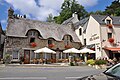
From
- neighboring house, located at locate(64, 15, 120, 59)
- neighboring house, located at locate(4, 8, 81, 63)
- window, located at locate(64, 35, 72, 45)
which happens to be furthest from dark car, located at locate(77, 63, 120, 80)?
window, located at locate(64, 35, 72, 45)

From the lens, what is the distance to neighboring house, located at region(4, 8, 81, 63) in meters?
35.0

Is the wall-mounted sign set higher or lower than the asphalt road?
higher

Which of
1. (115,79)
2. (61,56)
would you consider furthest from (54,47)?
(115,79)

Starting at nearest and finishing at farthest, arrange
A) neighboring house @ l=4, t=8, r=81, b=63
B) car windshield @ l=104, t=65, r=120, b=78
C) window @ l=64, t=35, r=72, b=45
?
1. car windshield @ l=104, t=65, r=120, b=78
2. neighboring house @ l=4, t=8, r=81, b=63
3. window @ l=64, t=35, r=72, b=45

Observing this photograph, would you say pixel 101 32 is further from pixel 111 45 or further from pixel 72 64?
pixel 72 64

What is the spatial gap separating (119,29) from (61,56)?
11.6m

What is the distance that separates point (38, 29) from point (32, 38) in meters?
2.37

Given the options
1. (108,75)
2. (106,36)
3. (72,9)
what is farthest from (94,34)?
(72,9)

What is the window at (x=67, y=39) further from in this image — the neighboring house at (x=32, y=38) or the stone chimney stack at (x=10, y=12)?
the stone chimney stack at (x=10, y=12)

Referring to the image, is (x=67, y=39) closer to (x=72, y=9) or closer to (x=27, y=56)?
(x=27, y=56)

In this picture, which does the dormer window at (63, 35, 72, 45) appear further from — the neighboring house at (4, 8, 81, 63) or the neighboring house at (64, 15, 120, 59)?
→ the neighboring house at (64, 15, 120, 59)

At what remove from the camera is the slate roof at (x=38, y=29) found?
36209 millimetres

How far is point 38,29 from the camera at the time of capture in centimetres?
3828

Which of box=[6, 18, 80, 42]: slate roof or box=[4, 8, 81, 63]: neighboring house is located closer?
box=[4, 8, 81, 63]: neighboring house
